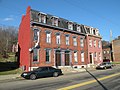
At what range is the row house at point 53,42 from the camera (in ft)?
89.4

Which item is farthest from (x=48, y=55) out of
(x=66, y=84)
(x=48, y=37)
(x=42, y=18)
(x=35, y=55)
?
(x=66, y=84)

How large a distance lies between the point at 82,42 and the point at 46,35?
1091cm

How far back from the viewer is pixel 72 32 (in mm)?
34281

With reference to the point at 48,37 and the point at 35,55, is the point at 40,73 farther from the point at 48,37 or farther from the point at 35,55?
the point at 48,37

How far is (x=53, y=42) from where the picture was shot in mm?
30156

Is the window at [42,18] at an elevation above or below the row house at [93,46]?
above

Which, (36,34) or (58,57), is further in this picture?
(58,57)

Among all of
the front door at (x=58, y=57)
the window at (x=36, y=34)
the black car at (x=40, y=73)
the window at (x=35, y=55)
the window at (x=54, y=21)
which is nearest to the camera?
the black car at (x=40, y=73)

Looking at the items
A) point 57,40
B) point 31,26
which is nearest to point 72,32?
point 57,40

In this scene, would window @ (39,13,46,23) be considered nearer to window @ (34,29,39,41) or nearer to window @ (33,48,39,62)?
window @ (34,29,39,41)

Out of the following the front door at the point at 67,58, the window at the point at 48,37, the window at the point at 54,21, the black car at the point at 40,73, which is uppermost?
the window at the point at 54,21

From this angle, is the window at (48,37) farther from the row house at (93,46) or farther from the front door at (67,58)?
the row house at (93,46)

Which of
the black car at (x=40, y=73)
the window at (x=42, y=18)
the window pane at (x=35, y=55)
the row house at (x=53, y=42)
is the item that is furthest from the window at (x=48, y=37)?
the black car at (x=40, y=73)

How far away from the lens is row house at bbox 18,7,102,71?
27.2 metres
